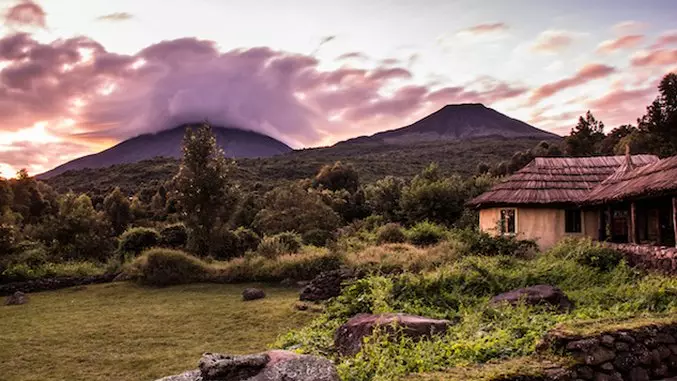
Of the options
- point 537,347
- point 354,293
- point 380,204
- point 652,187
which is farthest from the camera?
point 380,204

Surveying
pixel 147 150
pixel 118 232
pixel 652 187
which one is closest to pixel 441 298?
pixel 652 187

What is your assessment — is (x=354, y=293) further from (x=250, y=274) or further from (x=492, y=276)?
(x=250, y=274)

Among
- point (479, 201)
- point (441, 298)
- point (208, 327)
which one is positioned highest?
point (479, 201)

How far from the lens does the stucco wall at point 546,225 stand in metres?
22.7

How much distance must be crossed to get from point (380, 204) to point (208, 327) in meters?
27.9

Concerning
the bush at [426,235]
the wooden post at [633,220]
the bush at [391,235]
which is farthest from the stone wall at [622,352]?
the bush at [391,235]

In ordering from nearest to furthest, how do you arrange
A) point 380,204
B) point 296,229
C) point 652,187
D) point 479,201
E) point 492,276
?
point 492,276 → point 652,187 → point 479,201 → point 296,229 → point 380,204

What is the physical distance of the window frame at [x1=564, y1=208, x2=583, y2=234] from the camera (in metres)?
22.8

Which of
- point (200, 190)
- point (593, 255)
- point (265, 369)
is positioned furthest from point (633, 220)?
point (200, 190)

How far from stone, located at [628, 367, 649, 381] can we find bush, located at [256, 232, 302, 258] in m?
14.8

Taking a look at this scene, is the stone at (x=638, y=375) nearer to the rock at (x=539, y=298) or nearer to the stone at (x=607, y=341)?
the stone at (x=607, y=341)

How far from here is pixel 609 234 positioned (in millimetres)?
20328

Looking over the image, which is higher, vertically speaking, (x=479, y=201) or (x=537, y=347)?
(x=479, y=201)

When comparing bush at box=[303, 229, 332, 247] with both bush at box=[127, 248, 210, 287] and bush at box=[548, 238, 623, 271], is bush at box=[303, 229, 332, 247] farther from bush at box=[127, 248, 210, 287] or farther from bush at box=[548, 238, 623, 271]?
bush at box=[548, 238, 623, 271]
